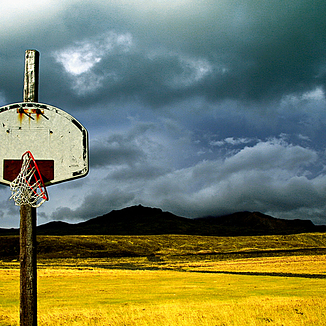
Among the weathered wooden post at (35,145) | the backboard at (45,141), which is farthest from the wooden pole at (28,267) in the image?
the backboard at (45,141)

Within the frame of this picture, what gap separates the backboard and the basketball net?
0.52ft

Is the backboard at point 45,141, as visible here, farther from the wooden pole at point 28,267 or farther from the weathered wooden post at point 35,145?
the wooden pole at point 28,267

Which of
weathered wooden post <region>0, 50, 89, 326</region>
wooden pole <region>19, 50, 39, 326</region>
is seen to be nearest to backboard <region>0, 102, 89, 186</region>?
weathered wooden post <region>0, 50, 89, 326</region>

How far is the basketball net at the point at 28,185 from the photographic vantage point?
9.64m

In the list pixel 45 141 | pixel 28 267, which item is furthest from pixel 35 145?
pixel 28 267

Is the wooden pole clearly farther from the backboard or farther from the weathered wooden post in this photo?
the backboard

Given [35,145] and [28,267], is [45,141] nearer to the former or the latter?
[35,145]

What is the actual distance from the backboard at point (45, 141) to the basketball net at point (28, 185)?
0.52 feet

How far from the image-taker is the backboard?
10164mm

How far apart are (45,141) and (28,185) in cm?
130

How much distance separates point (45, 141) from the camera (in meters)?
10.4

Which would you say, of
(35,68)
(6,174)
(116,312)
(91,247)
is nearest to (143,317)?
(116,312)

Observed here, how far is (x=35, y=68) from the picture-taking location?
10.2 metres

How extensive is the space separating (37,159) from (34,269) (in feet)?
9.18
